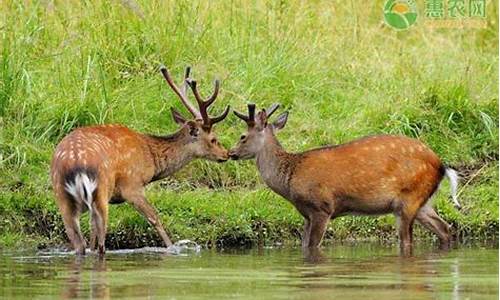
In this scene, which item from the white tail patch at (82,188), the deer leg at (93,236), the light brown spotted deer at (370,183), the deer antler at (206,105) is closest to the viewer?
the white tail patch at (82,188)

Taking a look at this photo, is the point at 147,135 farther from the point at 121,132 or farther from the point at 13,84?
the point at 13,84

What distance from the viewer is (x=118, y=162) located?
40.3 feet

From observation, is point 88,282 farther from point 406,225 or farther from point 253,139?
point 253,139

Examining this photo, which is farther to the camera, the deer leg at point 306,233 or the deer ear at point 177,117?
the deer ear at point 177,117

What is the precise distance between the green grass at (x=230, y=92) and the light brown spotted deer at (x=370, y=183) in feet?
1.60

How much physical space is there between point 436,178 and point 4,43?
4.09m

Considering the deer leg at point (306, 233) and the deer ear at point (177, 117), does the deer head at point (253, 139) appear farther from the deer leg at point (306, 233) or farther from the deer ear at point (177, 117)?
→ the deer leg at point (306, 233)

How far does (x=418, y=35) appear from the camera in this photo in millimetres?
17391

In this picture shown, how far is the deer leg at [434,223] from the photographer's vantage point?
12750 mm

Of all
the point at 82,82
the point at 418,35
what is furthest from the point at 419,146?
the point at 418,35

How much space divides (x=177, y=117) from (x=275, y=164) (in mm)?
942
